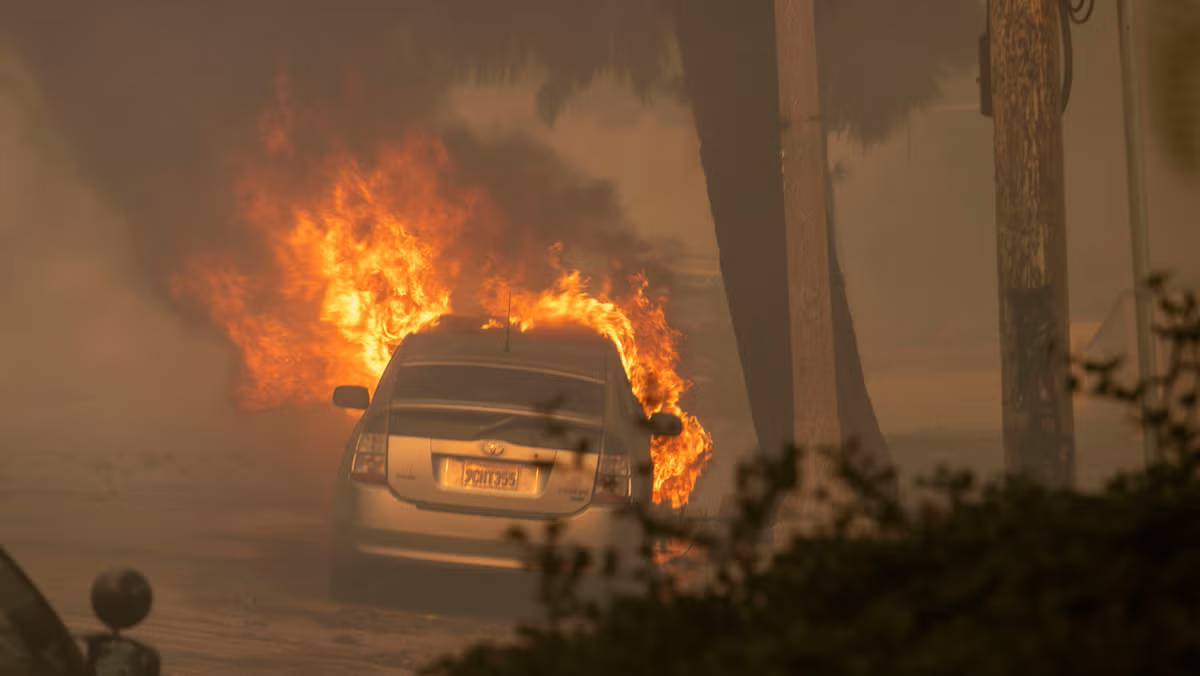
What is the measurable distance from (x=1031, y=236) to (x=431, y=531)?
382 centimetres

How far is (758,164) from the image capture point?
15656 mm

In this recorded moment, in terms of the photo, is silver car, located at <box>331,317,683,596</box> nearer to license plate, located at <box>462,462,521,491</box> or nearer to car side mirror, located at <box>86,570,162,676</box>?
license plate, located at <box>462,462,521,491</box>

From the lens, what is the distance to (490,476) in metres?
10.3

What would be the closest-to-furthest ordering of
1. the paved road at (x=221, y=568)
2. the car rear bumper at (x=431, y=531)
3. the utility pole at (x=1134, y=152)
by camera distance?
the paved road at (x=221, y=568)
the car rear bumper at (x=431, y=531)
the utility pole at (x=1134, y=152)

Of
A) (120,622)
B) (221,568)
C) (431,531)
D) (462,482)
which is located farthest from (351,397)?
(120,622)

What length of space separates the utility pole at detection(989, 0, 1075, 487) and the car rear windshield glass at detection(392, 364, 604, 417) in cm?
284

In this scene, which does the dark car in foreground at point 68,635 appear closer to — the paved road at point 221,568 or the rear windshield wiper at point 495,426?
the paved road at point 221,568

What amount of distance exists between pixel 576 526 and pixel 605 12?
14269mm

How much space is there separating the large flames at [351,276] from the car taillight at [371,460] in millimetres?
10319

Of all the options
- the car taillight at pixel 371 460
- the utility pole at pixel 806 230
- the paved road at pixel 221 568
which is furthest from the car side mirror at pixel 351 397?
the utility pole at pixel 806 230

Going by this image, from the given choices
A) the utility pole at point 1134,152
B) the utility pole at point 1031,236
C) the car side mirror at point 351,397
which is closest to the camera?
the utility pole at point 1031,236

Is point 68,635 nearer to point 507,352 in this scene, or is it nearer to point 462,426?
point 462,426

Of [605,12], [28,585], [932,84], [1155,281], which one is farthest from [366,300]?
[1155,281]

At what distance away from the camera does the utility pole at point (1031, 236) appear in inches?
342
